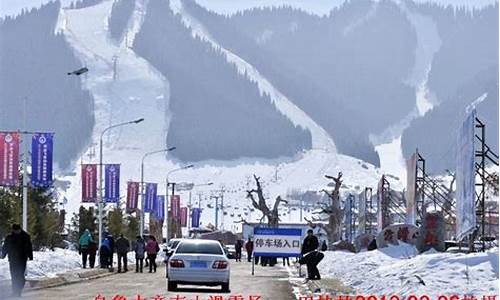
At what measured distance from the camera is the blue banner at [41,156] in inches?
1572

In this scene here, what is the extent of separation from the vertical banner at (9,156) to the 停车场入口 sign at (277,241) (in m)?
9.56

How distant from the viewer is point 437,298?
64.5ft

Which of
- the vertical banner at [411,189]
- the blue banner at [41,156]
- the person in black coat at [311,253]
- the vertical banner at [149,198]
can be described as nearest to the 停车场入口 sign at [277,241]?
the person in black coat at [311,253]

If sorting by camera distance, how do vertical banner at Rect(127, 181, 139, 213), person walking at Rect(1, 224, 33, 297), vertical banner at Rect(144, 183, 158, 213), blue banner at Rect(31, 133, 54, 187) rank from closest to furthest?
1. person walking at Rect(1, 224, 33, 297)
2. blue banner at Rect(31, 133, 54, 187)
3. vertical banner at Rect(127, 181, 139, 213)
4. vertical banner at Rect(144, 183, 158, 213)

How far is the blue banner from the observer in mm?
39938

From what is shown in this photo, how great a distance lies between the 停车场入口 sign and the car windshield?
39.8ft

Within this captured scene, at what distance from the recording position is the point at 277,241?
42375 millimetres

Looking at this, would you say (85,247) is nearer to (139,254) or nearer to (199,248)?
(139,254)

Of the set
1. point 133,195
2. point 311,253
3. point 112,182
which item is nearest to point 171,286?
point 311,253

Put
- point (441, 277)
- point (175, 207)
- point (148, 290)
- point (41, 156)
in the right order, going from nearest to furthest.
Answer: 1. point (441, 277)
2. point (148, 290)
3. point (41, 156)
4. point (175, 207)

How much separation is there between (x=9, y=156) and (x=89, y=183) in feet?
63.0

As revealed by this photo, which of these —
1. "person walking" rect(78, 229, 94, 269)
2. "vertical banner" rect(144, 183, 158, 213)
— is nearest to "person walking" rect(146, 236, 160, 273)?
"person walking" rect(78, 229, 94, 269)

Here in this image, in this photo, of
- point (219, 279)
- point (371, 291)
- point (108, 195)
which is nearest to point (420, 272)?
point (371, 291)

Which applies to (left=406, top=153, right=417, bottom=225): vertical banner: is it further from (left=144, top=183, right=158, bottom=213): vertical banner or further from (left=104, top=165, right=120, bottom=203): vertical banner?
(left=144, top=183, right=158, bottom=213): vertical banner
